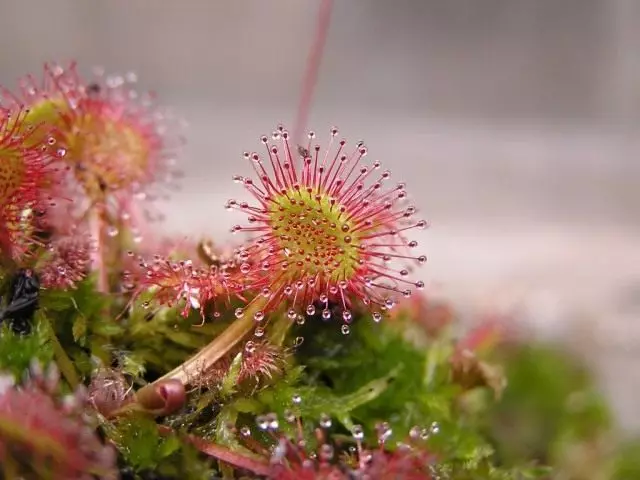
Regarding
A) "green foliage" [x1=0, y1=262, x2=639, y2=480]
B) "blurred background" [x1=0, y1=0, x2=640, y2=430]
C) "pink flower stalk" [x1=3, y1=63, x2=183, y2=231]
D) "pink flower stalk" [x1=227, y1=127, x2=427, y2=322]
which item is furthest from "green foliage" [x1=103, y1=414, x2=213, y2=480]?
"blurred background" [x1=0, y1=0, x2=640, y2=430]

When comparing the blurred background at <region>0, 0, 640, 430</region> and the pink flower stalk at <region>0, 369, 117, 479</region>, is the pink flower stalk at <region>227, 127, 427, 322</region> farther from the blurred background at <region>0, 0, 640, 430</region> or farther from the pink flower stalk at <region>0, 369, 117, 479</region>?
the blurred background at <region>0, 0, 640, 430</region>

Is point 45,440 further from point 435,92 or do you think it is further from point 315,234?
point 435,92

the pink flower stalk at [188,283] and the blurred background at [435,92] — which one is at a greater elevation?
the blurred background at [435,92]

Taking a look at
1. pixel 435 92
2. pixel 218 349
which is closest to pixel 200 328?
pixel 218 349

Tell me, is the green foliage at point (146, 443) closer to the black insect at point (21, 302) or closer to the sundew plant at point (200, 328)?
the sundew plant at point (200, 328)

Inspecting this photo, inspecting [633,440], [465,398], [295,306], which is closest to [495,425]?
[465,398]

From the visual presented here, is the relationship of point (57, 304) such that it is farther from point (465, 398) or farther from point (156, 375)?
point (465, 398)

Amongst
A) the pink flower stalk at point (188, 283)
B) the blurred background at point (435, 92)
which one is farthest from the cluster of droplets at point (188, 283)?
the blurred background at point (435, 92)
